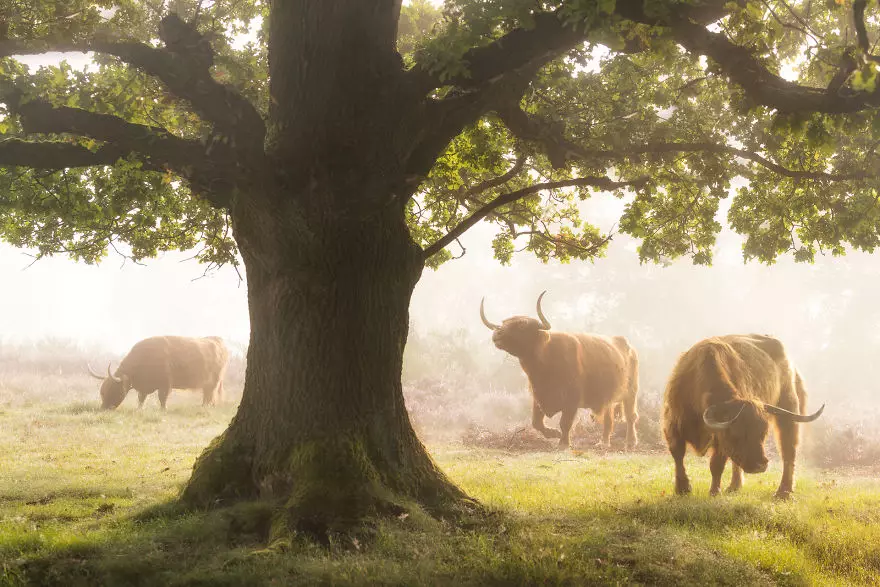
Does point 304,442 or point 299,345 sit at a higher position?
point 299,345

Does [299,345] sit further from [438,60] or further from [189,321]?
[189,321]

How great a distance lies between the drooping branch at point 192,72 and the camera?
6.85 metres

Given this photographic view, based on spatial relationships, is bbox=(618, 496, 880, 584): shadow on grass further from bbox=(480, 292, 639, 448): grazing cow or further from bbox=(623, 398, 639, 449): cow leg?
bbox=(623, 398, 639, 449): cow leg

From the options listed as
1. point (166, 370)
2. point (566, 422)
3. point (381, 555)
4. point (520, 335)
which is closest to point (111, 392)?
point (166, 370)

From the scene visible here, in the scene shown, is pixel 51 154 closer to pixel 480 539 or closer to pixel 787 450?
pixel 480 539

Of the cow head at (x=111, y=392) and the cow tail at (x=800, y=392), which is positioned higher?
the cow tail at (x=800, y=392)

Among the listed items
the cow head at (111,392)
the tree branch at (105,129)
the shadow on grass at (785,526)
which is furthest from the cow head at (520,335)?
the cow head at (111,392)

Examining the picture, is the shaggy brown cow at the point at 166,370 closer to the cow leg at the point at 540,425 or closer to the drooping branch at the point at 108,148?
the cow leg at the point at 540,425

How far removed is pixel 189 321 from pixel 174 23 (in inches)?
4367

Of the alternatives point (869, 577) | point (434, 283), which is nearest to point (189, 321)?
point (434, 283)

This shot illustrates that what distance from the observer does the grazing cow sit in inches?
647

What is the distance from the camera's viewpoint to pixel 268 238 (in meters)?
6.92

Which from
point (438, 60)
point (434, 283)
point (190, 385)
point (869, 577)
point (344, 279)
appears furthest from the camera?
point (434, 283)

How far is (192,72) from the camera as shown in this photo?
6.93 meters
